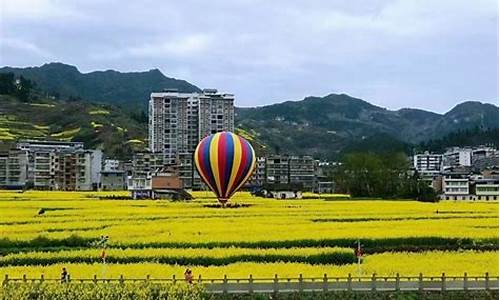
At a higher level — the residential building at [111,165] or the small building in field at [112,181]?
the residential building at [111,165]

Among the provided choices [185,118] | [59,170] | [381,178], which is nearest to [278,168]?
[185,118]

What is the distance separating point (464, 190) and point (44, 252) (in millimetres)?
77722

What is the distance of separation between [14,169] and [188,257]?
9475 cm

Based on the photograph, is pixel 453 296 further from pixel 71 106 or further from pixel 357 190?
pixel 71 106

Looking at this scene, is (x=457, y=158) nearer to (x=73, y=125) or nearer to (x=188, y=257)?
(x=73, y=125)

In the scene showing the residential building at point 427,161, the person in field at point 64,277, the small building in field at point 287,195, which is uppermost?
the residential building at point 427,161

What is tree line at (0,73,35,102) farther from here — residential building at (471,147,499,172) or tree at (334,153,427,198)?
residential building at (471,147,499,172)

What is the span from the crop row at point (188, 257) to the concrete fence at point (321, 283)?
409 centimetres

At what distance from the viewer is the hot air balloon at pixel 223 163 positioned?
5975cm

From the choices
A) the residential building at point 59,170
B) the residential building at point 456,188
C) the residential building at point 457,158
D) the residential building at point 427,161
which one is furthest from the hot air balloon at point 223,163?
the residential building at point 427,161

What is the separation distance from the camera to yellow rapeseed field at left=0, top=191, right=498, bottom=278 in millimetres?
28094

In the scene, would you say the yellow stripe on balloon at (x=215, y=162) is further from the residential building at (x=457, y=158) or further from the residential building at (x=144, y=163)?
the residential building at (x=457, y=158)

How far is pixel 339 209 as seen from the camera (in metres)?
56.7

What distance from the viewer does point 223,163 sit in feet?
196
